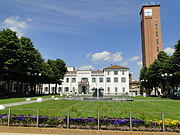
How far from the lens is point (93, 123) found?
906cm

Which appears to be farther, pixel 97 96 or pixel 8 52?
pixel 97 96

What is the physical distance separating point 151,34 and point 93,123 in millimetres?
84695

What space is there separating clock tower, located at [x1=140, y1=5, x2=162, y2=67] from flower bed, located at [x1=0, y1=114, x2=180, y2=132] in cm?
7989

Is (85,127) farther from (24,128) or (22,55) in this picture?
(22,55)

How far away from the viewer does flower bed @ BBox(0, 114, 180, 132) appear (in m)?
8.55

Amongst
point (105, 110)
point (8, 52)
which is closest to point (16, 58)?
point (8, 52)

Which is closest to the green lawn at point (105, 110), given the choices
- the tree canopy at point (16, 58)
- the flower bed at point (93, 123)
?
the flower bed at point (93, 123)

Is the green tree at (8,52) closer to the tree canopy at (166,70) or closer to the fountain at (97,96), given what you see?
the fountain at (97,96)

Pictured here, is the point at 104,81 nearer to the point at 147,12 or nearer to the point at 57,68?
the point at 57,68

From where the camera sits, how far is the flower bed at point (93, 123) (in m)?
8.55

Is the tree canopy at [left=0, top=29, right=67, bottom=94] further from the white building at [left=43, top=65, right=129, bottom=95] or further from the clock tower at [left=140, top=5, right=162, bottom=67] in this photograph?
the clock tower at [left=140, top=5, right=162, bottom=67]

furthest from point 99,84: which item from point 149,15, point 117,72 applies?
point 149,15

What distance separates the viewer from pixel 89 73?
7175cm

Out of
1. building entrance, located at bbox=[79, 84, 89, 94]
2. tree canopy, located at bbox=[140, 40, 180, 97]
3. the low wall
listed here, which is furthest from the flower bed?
building entrance, located at bbox=[79, 84, 89, 94]
